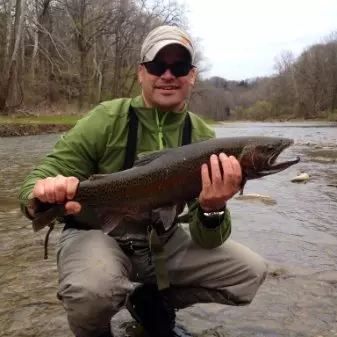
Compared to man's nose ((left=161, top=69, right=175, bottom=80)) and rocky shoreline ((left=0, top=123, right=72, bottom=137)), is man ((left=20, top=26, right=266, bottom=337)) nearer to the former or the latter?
man's nose ((left=161, top=69, right=175, bottom=80))

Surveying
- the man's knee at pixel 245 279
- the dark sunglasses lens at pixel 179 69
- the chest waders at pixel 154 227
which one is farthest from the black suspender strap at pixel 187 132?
the man's knee at pixel 245 279

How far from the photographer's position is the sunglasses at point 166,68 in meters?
2.78

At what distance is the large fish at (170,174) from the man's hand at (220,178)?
0.06 metres

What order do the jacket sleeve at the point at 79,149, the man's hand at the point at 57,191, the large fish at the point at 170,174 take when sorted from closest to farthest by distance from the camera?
the man's hand at the point at 57,191 < the large fish at the point at 170,174 < the jacket sleeve at the point at 79,149

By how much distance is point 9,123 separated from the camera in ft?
68.0

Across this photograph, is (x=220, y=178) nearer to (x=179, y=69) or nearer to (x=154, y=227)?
(x=154, y=227)

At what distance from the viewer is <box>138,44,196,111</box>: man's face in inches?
110

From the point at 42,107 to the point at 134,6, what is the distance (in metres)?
14.7

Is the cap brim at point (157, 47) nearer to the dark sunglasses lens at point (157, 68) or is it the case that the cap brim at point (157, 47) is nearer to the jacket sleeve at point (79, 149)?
the dark sunglasses lens at point (157, 68)

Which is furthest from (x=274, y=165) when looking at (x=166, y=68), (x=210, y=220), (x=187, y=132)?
(x=166, y=68)

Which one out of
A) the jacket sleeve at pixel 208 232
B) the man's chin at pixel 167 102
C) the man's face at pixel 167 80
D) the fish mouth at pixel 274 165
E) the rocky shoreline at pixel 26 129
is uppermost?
the man's face at pixel 167 80

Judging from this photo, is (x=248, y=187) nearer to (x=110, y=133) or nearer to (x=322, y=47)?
(x=110, y=133)

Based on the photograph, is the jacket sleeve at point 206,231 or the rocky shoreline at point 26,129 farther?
the rocky shoreline at point 26,129

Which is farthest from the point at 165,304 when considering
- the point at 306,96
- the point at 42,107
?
the point at 306,96
